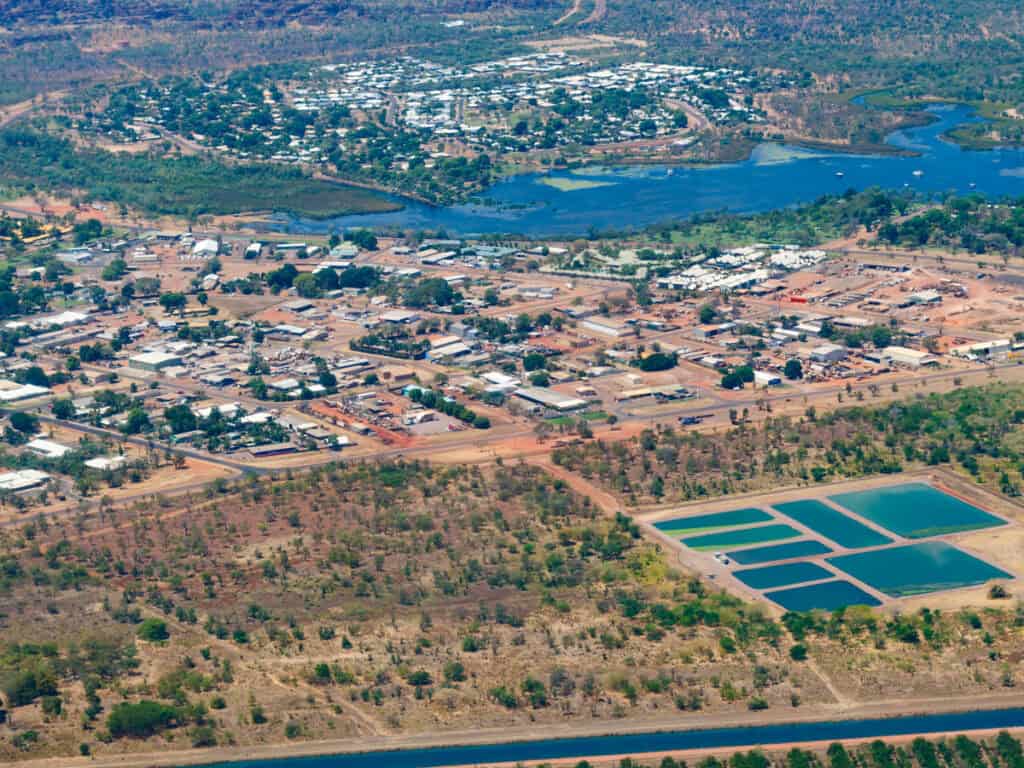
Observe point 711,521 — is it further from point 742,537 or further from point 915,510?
point 915,510

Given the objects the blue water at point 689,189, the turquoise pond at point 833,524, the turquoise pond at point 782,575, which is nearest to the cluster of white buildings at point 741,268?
the blue water at point 689,189

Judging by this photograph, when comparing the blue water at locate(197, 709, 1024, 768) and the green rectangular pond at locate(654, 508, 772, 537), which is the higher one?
the green rectangular pond at locate(654, 508, 772, 537)

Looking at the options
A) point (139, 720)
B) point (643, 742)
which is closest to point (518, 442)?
point (643, 742)

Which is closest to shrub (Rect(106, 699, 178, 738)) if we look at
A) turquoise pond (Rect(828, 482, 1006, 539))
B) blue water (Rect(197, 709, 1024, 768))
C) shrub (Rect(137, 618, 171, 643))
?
blue water (Rect(197, 709, 1024, 768))

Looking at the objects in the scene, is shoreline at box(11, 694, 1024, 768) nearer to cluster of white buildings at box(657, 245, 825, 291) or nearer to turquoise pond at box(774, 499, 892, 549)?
turquoise pond at box(774, 499, 892, 549)

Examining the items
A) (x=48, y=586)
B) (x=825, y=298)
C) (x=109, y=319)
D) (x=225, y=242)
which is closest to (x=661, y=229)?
(x=825, y=298)

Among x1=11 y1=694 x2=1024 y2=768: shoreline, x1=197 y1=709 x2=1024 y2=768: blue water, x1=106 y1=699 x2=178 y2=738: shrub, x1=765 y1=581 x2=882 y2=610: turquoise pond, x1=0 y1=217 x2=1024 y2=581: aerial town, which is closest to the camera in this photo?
x1=197 y1=709 x2=1024 y2=768: blue water
